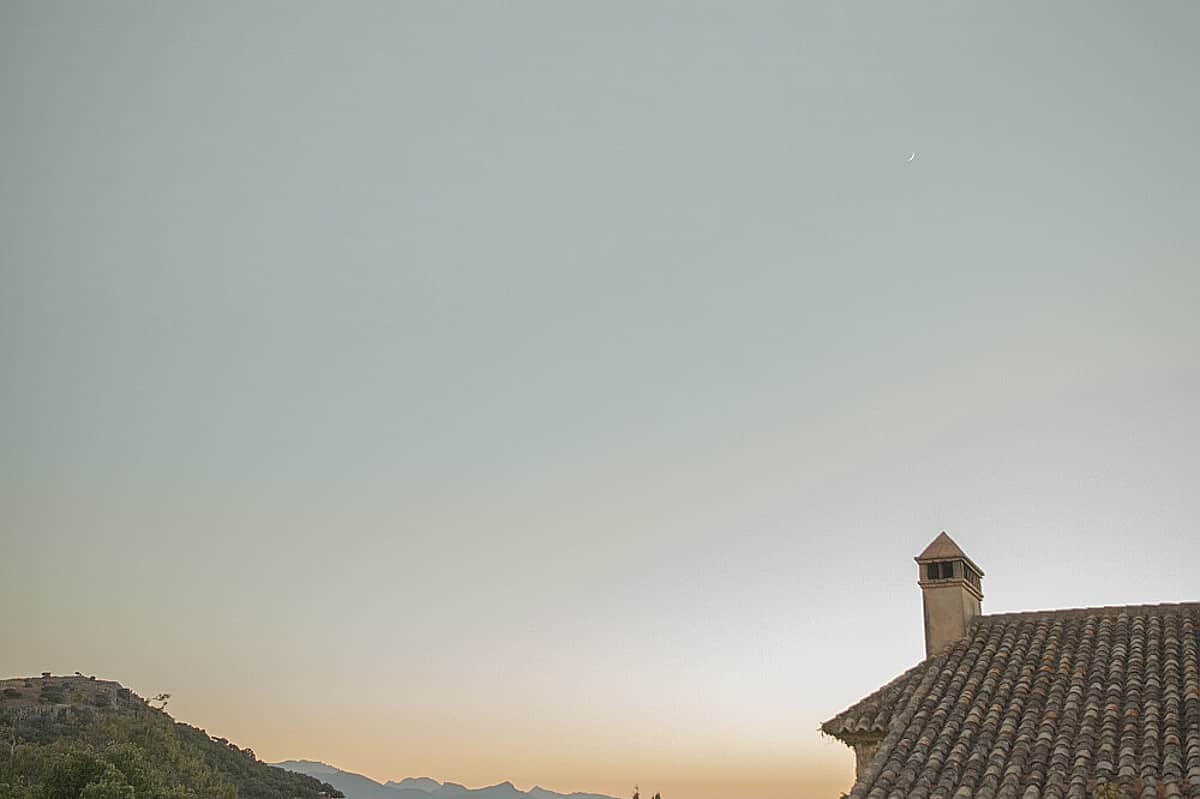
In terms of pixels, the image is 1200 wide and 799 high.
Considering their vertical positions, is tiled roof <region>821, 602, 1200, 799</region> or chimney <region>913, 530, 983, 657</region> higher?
chimney <region>913, 530, 983, 657</region>

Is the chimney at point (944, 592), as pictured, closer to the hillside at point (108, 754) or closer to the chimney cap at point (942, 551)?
the chimney cap at point (942, 551)

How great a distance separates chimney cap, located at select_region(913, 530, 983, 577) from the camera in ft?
65.9

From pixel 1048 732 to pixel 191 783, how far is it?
3648 centimetres

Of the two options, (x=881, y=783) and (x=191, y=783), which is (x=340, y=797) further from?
(x=881, y=783)

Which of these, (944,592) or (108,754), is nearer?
(944,592)

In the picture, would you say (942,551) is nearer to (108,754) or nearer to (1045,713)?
(1045,713)

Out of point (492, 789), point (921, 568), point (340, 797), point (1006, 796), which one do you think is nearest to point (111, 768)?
point (921, 568)

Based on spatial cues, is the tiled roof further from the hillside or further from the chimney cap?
the hillside

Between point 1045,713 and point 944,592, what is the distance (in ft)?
14.8

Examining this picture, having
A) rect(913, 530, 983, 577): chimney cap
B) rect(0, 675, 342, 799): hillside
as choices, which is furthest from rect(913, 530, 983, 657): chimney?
rect(0, 675, 342, 799): hillside

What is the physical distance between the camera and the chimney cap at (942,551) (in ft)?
65.9

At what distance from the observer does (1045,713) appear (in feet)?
50.7

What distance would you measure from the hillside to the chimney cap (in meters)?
22.7

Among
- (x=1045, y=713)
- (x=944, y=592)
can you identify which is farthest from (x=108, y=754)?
(x=1045, y=713)
